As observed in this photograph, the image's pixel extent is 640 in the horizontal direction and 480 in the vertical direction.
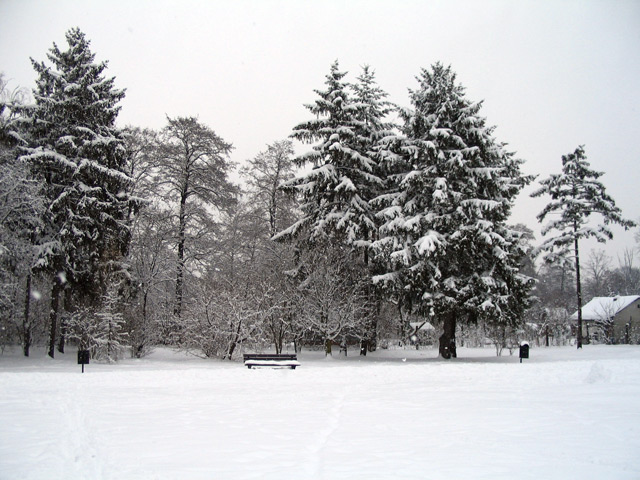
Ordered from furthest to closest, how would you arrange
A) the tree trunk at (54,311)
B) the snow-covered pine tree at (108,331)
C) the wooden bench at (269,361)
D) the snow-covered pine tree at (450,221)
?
the snow-covered pine tree at (450,221)
the tree trunk at (54,311)
the snow-covered pine tree at (108,331)
the wooden bench at (269,361)

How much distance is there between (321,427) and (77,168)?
1826cm

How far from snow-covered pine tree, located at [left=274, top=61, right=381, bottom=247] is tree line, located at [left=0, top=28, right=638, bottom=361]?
0.10 meters

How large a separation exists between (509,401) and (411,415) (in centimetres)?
270

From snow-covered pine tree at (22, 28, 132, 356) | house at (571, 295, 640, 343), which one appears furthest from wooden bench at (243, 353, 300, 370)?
house at (571, 295, 640, 343)

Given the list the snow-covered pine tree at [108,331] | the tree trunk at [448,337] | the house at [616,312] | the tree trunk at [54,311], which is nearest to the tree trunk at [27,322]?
the tree trunk at [54,311]

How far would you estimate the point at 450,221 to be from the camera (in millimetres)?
23406

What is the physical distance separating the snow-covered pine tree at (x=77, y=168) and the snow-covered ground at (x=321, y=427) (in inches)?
316

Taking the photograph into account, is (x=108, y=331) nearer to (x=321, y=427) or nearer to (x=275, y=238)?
(x=275, y=238)

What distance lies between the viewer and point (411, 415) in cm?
960

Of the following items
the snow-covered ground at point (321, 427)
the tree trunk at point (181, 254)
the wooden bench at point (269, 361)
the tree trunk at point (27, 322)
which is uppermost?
the tree trunk at point (181, 254)

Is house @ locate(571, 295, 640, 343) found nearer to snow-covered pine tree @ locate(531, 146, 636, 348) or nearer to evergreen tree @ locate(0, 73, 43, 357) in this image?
snow-covered pine tree @ locate(531, 146, 636, 348)

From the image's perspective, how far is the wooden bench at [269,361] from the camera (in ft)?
60.6

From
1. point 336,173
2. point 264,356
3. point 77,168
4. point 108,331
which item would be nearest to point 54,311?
point 108,331

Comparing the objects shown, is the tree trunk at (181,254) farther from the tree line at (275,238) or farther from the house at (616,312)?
the house at (616,312)
